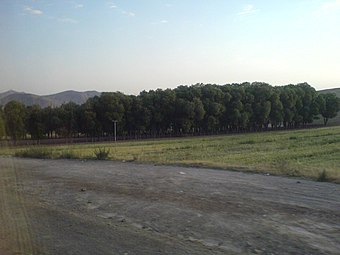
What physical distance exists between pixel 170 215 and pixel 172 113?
79.2 meters

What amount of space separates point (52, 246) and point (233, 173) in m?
10.9

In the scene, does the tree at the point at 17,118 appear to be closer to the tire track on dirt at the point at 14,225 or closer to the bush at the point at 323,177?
the tire track on dirt at the point at 14,225

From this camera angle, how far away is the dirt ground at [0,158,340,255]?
747 centimetres

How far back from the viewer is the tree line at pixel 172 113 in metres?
77.0

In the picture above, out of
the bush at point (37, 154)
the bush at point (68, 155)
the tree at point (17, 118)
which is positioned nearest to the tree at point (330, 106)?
the tree at point (17, 118)

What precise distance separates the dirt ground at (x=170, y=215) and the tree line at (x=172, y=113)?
51.9 metres

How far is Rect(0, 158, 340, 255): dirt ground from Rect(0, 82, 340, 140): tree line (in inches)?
2041

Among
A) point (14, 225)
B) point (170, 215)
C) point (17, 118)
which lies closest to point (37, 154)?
point (14, 225)

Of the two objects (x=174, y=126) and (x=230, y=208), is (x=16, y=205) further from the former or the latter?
(x=174, y=126)

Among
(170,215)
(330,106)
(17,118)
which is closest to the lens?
(170,215)

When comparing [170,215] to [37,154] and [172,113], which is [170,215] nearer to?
[37,154]

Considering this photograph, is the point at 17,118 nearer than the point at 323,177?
No

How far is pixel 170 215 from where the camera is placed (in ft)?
32.3

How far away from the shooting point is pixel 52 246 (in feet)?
24.6
